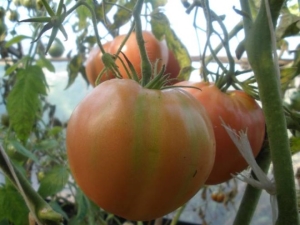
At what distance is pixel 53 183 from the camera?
81cm

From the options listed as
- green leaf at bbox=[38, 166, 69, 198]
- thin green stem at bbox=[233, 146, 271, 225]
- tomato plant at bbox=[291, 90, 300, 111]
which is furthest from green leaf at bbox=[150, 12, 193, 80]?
tomato plant at bbox=[291, 90, 300, 111]

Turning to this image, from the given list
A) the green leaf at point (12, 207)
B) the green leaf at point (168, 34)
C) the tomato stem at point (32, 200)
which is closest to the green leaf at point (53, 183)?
the green leaf at point (12, 207)

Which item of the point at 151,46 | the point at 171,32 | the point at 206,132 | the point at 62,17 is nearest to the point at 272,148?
the point at 206,132

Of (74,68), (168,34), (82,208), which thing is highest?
(168,34)

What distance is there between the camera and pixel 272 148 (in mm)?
360

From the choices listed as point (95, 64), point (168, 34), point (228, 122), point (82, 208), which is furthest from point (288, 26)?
point (82, 208)

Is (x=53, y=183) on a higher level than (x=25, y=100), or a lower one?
lower

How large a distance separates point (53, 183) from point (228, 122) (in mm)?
438

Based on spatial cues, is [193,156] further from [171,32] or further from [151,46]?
[151,46]

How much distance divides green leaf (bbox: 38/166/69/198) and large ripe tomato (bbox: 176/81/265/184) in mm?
384

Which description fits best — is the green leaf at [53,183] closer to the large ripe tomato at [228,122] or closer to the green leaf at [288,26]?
the large ripe tomato at [228,122]

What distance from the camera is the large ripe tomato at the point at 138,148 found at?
349 millimetres

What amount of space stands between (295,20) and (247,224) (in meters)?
0.20

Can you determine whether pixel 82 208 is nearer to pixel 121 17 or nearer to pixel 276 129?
pixel 121 17
